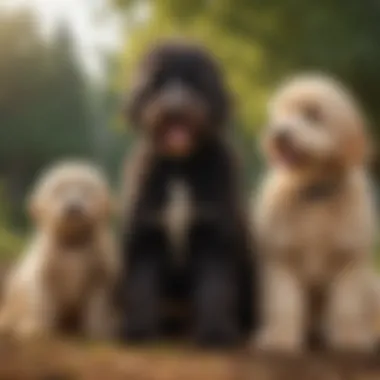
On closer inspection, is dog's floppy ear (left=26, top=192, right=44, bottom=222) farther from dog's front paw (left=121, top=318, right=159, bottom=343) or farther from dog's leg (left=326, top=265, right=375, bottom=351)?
dog's leg (left=326, top=265, right=375, bottom=351)

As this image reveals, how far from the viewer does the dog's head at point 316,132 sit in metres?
1.18

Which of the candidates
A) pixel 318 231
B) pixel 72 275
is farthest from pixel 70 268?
pixel 318 231

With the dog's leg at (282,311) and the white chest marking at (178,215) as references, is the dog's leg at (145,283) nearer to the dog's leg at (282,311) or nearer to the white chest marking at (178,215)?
the white chest marking at (178,215)

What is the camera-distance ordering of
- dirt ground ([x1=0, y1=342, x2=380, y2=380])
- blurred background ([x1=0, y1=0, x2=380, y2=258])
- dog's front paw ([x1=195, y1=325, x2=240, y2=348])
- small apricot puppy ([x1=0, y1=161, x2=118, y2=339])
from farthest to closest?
blurred background ([x1=0, y1=0, x2=380, y2=258]) → small apricot puppy ([x1=0, y1=161, x2=118, y2=339]) → dog's front paw ([x1=195, y1=325, x2=240, y2=348]) → dirt ground ([x1=0, y1=342, x2=380, y2=380])

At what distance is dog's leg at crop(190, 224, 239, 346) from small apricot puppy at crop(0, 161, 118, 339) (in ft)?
0.45

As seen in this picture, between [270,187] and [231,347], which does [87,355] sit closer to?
[231,347]

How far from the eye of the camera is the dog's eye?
1203mm

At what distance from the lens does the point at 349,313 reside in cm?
120

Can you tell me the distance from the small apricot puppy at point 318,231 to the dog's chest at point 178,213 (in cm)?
10

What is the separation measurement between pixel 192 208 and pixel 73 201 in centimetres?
16

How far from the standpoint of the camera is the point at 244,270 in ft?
4.12

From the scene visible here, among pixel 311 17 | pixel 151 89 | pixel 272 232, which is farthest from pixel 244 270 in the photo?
pixel 311 17

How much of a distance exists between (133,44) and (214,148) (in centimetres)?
35

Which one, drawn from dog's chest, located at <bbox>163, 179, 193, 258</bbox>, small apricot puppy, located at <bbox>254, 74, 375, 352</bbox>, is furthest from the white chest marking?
small apricot puppy, located at <bbox>254, 74, 375, 352</bbox>
